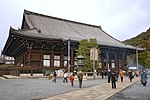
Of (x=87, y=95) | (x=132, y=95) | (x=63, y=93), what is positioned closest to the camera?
(x=87, y=95)

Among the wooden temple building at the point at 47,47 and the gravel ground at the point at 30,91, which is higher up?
the wooden temple building at the point at 47,47

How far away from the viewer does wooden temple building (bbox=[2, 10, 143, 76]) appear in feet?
105

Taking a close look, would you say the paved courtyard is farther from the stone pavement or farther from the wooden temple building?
the wooden temple building

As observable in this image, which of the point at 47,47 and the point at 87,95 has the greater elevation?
the point at 47,47

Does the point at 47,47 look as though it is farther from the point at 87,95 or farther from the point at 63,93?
the point at 87,95

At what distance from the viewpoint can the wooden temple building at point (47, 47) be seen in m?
32.2

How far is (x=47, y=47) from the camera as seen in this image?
116 ft

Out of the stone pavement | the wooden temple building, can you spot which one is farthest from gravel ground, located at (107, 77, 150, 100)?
the wooden temple building

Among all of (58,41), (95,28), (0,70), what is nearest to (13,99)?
(58,41)

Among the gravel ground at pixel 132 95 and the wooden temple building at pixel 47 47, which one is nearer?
the gravel ground at pixel 132 95

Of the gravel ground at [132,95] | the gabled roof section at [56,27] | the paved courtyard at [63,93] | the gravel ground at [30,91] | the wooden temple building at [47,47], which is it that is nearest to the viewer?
the gravel ground at [132,95]

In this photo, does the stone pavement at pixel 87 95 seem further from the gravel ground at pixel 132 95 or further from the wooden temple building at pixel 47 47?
the wooden temple building at pixel 47 47

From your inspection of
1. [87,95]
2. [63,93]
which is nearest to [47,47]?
[63,93]

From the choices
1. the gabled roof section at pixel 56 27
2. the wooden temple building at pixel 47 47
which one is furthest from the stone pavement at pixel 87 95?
the gabled roof section at pixel 56 27
